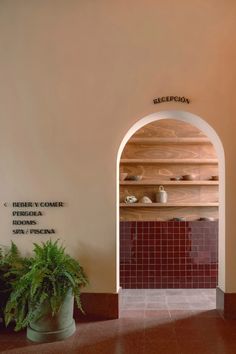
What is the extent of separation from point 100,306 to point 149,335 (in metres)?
0.66

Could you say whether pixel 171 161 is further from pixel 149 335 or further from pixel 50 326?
pixel 50 326

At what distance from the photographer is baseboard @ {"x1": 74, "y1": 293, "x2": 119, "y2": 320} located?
3.56m

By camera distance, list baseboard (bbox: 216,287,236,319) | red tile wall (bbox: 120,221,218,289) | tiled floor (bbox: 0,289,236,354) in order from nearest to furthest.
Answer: tiled floor (bbox: 0,289,236,354)
baseboard (bbox: 216,287,236,319)
red tile wall (bbox: 120,221,218,289)

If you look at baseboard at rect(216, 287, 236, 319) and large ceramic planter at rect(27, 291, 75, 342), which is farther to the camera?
baseboard at rect(216, 287, 236, 319)

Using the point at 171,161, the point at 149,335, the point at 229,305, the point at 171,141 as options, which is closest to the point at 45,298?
the point at 149,335

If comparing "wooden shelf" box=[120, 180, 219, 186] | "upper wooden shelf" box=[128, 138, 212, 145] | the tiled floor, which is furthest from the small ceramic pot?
the tiled floor

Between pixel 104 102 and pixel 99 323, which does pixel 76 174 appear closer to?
pixel 104 102

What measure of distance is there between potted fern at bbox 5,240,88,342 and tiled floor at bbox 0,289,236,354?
0.13 metres

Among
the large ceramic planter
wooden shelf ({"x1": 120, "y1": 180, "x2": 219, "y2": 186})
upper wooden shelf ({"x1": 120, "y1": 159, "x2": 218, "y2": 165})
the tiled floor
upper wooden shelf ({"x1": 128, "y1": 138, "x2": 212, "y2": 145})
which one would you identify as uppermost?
upper wooden shelf ({"x1": 128, "y1": 138, "x2": 212, "y2": 145})

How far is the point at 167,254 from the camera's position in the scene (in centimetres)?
529

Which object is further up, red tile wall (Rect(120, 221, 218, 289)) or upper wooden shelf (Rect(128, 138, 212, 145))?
upper wooden shelf (Rect(128, 138, 212, 145))

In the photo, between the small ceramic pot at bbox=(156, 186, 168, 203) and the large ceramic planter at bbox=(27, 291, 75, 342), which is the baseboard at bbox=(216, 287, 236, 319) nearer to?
the large ceramic planter at bbox=(27, 291, 75, 342)

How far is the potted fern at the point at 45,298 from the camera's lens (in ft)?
9.69

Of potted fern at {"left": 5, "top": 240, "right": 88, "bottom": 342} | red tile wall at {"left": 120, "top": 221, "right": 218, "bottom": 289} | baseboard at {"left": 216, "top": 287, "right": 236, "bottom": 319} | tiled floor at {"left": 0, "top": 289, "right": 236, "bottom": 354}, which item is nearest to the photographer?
tiled floor at {"left": 0, "top": 289, "right": 236, "bottom": 354}
